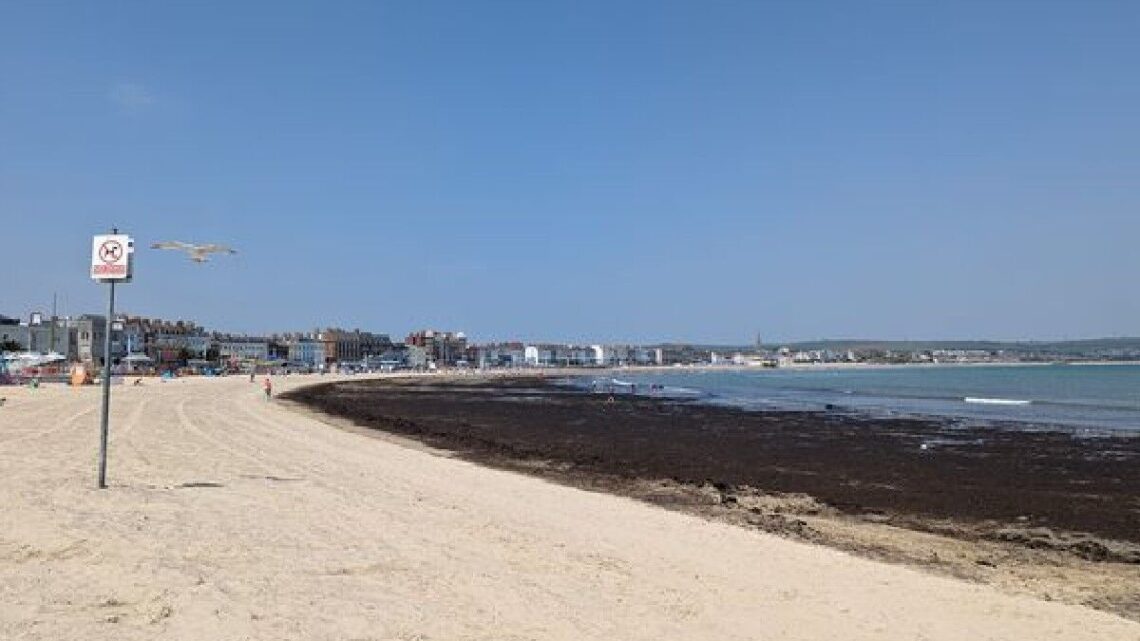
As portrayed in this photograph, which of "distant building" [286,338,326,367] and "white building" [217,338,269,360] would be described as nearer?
"white building" [217,338,269,360]

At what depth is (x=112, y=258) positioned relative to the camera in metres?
11.3

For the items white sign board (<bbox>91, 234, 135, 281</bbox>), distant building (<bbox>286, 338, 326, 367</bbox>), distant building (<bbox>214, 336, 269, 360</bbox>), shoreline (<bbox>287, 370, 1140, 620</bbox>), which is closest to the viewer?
shoreline (<bbox>287, 370, 1140, 620</bbox>)

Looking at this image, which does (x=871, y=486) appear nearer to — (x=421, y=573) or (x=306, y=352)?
(x=421, y=573)

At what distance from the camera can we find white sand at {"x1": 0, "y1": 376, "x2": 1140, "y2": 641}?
5.88 meters

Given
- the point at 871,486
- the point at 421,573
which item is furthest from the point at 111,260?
the point at 871,486

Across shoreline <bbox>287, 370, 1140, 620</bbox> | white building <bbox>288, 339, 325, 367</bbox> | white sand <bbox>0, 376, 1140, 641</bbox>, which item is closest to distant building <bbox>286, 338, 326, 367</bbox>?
white building <bbox>288, 339, 325, 367</bbox>

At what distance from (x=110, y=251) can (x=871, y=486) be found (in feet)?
42.1

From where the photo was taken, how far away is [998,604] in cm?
705

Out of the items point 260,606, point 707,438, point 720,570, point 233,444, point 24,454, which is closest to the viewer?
point 260,606

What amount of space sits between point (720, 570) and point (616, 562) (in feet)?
3.03

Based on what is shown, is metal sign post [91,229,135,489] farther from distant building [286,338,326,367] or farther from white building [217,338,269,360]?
distant building [286,338,326,367]

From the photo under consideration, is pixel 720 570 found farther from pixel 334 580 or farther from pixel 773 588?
pixel 334 580

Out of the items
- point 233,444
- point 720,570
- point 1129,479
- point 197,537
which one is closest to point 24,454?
point 233,444

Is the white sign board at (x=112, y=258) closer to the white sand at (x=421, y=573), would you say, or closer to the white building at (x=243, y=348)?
the white sand at (x=421, y=573)
